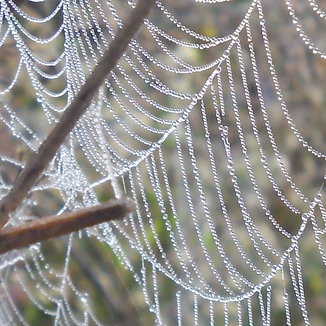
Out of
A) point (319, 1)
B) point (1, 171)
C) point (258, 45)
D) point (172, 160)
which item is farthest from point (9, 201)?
point (319, 1)

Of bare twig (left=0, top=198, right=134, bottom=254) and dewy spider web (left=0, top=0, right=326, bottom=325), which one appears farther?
dewy spider web (left=0, top=0, right=326, bottom=325)

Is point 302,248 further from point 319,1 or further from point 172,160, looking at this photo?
point 319,1

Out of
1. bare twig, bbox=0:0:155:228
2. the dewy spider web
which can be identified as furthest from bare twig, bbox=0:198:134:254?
the dewy spider web

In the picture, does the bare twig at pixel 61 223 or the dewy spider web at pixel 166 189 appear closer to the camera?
the bare twig at pixel 61 223

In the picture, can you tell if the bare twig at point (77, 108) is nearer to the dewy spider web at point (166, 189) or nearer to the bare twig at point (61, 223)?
the bare twig at point (61, 223)

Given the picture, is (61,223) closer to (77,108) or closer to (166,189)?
(77,108)

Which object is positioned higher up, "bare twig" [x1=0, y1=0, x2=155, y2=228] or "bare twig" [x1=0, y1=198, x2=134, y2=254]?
"bare twig" [x1=0, y1=0, x2=155, y2=228]

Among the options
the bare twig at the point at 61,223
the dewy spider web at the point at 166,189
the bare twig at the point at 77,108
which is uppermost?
the dewy spider web at the point at 166,189

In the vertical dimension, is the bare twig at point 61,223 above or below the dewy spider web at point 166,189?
below

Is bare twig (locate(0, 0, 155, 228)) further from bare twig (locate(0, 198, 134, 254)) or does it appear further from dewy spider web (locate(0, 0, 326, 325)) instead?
dewy spider web (locate(0, 0, 326, 325))

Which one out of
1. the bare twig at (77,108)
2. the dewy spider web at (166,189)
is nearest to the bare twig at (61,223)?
the bare twig at (77,108)
